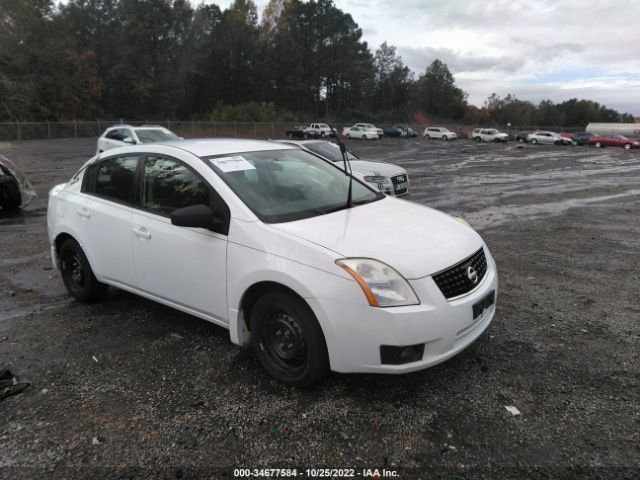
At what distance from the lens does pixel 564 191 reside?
14117 millimetres

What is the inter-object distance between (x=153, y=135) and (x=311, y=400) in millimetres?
15647

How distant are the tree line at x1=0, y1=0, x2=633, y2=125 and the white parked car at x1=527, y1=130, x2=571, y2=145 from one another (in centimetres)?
3373

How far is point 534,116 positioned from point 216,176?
5302 inches

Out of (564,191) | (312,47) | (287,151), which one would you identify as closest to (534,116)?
(312,47)

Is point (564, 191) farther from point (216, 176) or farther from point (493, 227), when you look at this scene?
point (216, 176)

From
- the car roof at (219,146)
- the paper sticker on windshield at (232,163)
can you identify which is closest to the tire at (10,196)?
the car roof at (219,146)

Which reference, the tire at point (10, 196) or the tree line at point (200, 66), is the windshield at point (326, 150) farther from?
the tree line at point (200, 66)

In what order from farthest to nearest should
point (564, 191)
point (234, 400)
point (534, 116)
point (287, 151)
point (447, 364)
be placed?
1. point (534, 116)
2. point (564, 191)
3. point (287, 151)
4. point (447, 364)
5. point (234, 400)

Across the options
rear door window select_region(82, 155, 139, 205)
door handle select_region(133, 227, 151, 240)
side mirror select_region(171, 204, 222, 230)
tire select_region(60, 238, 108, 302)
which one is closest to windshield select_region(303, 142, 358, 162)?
rear door window select_region(82, 155, 139, 205)

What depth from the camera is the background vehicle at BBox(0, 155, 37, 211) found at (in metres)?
9.95

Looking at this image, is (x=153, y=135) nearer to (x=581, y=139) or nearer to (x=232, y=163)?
(x=232, y=163)

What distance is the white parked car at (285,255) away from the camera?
304 centimetres

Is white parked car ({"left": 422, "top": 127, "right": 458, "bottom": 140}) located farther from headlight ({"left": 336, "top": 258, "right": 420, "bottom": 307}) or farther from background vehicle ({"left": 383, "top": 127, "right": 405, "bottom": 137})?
headlight ({"left": 336, "top": 258, "right": 420, "bottom": 307})

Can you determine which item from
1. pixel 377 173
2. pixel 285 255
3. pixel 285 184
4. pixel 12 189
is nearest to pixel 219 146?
pixel 285 184
